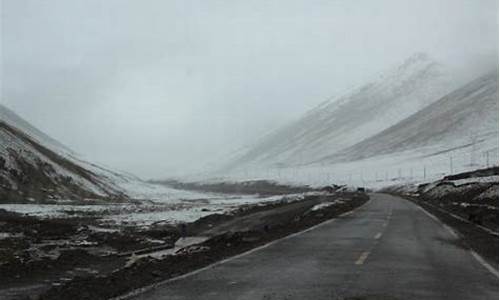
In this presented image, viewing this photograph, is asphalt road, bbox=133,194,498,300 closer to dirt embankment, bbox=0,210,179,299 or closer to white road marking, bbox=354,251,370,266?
white road marking, bbox=354,251,370,266

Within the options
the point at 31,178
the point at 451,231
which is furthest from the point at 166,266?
the point at 31,178

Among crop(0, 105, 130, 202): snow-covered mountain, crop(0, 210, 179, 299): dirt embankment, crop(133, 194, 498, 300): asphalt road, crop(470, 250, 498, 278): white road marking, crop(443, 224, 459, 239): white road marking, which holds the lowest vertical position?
crop(0, 210, 179, 299): dirt embankment

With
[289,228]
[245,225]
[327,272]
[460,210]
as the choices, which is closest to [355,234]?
[289,228]

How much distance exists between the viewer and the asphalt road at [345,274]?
11.3 meters

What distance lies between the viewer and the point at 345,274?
13484mm

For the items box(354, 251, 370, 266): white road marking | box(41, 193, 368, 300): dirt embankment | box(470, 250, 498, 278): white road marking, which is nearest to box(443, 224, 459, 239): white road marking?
box(470, 250, 498, 278): white road marking

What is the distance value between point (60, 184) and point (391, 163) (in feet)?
415

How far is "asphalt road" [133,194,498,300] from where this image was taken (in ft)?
37.2

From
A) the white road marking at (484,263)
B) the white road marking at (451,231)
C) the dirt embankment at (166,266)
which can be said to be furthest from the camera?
the white road marking at (451,231)

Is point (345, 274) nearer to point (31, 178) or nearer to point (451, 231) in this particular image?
point (451, 231)

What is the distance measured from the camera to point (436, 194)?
66812 mm

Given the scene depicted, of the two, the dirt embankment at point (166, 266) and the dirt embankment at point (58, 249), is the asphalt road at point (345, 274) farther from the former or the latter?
the dirt embankment at point (58, 249)

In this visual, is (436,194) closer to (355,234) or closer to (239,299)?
(355,234)

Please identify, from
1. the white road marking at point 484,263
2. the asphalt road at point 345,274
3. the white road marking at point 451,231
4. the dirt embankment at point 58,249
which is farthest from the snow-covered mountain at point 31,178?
the white road marking at point 484,263
